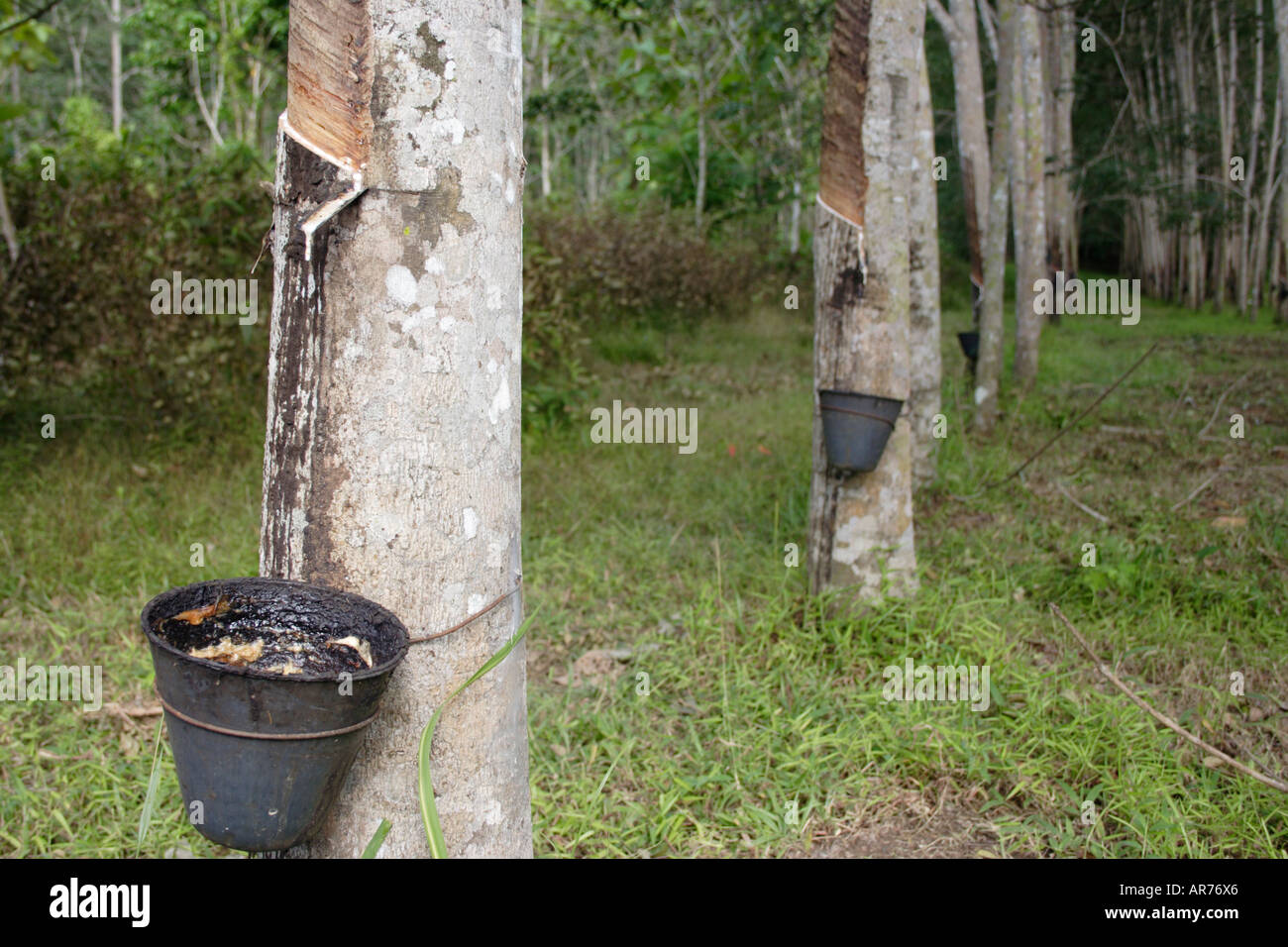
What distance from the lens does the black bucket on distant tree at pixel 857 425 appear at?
11.7 feet

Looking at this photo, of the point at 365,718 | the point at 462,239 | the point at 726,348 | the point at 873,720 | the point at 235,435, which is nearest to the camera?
the point at 365,718

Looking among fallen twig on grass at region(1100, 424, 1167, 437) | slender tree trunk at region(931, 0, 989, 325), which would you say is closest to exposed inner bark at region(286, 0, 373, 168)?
slender tree trunk at region(931, 0, 989, 325)

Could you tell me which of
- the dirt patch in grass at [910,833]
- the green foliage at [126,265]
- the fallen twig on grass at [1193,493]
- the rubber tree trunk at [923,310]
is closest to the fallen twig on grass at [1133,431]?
the fallen twig on grass at [1193,493]

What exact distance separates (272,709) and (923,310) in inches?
202

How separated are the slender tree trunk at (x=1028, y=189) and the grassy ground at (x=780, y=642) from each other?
6.60 ft

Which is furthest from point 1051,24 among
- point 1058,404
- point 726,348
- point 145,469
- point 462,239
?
point 462,239

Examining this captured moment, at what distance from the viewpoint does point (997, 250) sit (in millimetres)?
7398

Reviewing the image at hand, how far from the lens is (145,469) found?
5.60 m

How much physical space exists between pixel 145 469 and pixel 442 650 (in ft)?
15.4

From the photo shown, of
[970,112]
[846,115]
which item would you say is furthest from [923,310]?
[970,112]

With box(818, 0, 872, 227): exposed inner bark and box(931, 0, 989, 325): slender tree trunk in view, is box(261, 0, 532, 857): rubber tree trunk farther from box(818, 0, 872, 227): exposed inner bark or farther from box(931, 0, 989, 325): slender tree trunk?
box(931, 0, 989, 325): slender tree trunk

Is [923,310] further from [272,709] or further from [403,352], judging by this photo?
[272,709]

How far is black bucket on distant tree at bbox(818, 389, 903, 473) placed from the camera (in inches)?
140

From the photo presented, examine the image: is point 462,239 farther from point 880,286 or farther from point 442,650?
point 880,286
